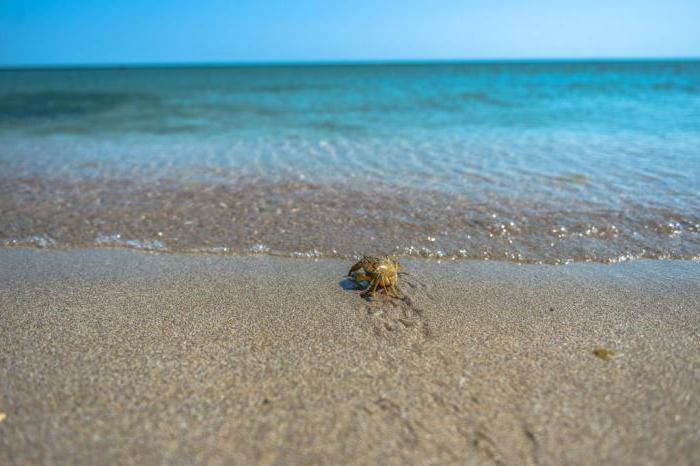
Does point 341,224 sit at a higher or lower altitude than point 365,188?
lower

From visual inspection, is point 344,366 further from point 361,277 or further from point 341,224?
point 341,224

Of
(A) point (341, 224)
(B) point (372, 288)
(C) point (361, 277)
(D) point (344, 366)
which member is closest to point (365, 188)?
(A) point (341, 224)

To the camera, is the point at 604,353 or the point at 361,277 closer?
the point at 604,353

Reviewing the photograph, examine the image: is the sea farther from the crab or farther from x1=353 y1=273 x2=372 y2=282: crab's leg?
the crab

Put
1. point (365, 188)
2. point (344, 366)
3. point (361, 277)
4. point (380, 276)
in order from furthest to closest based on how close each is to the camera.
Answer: point (365, 188) < point (361, 277) < point (380, 276) < point (344, 366)

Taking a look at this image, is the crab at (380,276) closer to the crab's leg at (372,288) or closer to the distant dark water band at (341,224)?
the crab's leg at (372,288)

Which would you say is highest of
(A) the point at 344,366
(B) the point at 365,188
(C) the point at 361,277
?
(B) the point at 365,188
